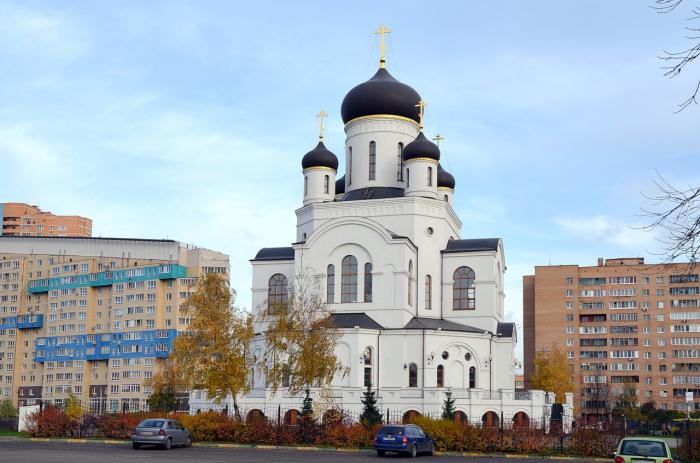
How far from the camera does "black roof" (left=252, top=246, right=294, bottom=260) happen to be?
156 ft

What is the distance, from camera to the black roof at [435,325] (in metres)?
42.4

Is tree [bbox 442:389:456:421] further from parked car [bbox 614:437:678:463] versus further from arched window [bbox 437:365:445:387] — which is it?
parked car [bbox 614:437:678:463]

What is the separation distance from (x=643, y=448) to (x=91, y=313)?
276ft

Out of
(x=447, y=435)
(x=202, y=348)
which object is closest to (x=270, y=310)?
(x=202, y=348)

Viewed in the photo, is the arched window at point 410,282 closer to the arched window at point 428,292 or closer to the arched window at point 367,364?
the arched window at point 428,292

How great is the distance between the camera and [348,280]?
44406 mm

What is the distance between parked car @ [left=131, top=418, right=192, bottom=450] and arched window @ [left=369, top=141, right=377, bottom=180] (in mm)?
23519

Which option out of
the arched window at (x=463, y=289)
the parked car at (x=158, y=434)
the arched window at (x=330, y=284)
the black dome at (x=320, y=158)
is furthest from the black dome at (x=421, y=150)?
the parked car at (x=158, y=434)

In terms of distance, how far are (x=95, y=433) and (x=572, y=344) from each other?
6330 centimetres

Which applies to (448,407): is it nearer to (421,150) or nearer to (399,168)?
(421,150)

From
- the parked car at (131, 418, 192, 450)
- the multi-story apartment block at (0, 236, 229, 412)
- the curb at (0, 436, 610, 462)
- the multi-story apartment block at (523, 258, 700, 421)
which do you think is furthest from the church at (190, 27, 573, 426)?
the multi-story apartment block at (0, 236, 229, 412)

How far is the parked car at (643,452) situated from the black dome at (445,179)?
1498 inches

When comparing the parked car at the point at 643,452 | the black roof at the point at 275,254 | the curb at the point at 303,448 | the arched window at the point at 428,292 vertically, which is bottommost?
the curb at the point at 303,448

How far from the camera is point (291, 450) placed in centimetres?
2872
